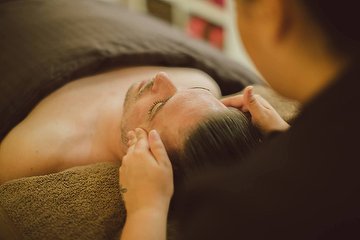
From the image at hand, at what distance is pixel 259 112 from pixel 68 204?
0.44m

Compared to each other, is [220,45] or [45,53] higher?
[45,53]

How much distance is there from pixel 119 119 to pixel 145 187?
392 millimetres

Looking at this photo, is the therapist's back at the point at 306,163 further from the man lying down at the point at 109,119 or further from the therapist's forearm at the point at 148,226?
the man lying down at the point at 109,119

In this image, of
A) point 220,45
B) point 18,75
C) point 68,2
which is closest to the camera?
point 18,75

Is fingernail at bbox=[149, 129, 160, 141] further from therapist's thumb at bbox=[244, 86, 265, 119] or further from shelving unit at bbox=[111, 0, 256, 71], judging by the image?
shelving unit at bbox=[111, 0, 256, 71]

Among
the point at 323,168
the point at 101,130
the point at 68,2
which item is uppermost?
the point at 323,168

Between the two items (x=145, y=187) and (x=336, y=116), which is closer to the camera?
(x=336, y=116)

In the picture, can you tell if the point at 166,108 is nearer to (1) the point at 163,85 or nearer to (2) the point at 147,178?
(1) the point at 163,85

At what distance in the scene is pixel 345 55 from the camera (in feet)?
1.85

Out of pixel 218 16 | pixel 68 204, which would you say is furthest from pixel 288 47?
pixel 218 16

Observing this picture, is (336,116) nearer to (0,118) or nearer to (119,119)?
(119,119)

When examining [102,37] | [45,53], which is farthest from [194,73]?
[45,53]

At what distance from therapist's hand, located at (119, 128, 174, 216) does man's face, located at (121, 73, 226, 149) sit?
55 millimetres

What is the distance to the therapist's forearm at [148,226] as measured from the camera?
31.3 inches
